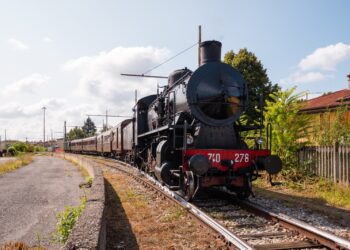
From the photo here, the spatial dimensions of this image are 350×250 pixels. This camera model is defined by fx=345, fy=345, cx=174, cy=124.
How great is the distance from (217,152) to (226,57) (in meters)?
22.1

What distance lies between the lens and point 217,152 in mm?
7609

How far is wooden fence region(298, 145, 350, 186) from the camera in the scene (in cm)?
987

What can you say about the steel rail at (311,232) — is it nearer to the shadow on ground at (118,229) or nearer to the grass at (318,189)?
the grass at (318,189)

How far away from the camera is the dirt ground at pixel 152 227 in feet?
16.7

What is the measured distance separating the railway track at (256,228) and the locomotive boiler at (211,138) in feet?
1.71

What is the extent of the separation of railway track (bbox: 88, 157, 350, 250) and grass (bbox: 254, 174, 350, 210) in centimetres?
241

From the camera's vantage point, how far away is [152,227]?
598 centimetres

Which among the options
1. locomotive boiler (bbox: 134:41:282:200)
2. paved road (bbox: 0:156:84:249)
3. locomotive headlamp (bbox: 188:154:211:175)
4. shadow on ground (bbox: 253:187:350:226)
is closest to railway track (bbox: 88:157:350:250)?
locomotive boiler (bbox: 134:41:282:200)

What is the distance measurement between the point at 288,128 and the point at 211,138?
4.53 m

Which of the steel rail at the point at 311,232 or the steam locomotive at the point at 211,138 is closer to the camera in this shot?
the steel rail at the point at 311,232

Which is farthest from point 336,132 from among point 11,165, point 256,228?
point 11,165

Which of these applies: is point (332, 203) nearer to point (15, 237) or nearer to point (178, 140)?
point (178, 140)

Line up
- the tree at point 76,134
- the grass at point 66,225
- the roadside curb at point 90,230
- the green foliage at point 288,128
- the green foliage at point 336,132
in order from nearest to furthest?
1. the roadside curb at point 90,230
2. the grass at point 66,225
3. the green foliage at point 336,132
4. the green foliage at point 288,128
5. the tree at point 76,134

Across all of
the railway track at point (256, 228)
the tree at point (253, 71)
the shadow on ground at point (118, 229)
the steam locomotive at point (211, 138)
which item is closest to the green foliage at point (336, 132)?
the steam locomotive at point (211, 138)
